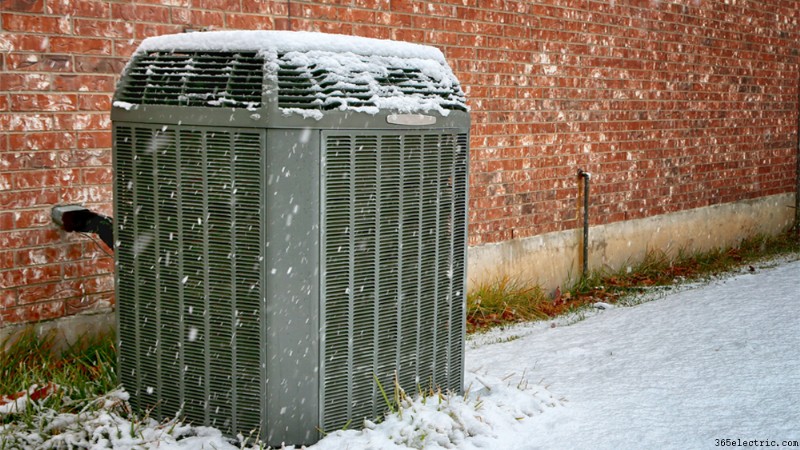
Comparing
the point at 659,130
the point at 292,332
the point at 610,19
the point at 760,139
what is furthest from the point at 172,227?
the point at 760,139

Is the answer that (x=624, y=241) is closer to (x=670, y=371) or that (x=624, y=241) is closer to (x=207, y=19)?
(x=670, y=371)

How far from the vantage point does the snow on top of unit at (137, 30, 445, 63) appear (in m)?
3.88

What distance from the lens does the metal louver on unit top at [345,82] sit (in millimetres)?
3816

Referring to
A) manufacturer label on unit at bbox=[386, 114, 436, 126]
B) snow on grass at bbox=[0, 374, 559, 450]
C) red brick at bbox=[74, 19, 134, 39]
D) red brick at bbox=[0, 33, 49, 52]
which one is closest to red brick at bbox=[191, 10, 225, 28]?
red brick at bbox=[74, 19, 134, 39]


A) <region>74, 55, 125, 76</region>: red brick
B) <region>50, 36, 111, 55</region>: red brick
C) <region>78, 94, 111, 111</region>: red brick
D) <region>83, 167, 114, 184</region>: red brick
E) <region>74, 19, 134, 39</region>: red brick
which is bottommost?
<region>83, 167, 114, 184</region>: red brick

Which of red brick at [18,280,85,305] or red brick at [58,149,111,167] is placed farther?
red brick at [58,149,111,167]

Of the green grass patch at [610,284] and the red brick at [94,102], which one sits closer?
the red brick at [94,102]

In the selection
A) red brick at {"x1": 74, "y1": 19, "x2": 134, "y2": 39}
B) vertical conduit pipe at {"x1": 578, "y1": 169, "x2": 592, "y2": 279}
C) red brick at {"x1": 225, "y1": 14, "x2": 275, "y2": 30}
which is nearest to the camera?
red brick at {"x1": 74, "y1": 19, "x2": 134, "y2": 39}

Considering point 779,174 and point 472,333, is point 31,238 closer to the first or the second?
point 472,333

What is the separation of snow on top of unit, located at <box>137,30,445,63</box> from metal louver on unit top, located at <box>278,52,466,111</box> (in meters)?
0.04

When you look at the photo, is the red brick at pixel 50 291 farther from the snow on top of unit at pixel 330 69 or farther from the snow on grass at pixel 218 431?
the snow on top of unit at pixel 330 69

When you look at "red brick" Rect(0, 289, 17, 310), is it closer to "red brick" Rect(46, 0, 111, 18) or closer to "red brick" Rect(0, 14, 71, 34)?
"red brick" Rect(0, 14, 71, 34)

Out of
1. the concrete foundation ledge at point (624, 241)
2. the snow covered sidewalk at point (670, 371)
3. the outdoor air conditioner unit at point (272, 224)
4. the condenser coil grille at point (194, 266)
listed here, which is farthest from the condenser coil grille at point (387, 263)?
the concrete foundation ledge at point (624, 241)

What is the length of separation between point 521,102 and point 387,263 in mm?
3988
